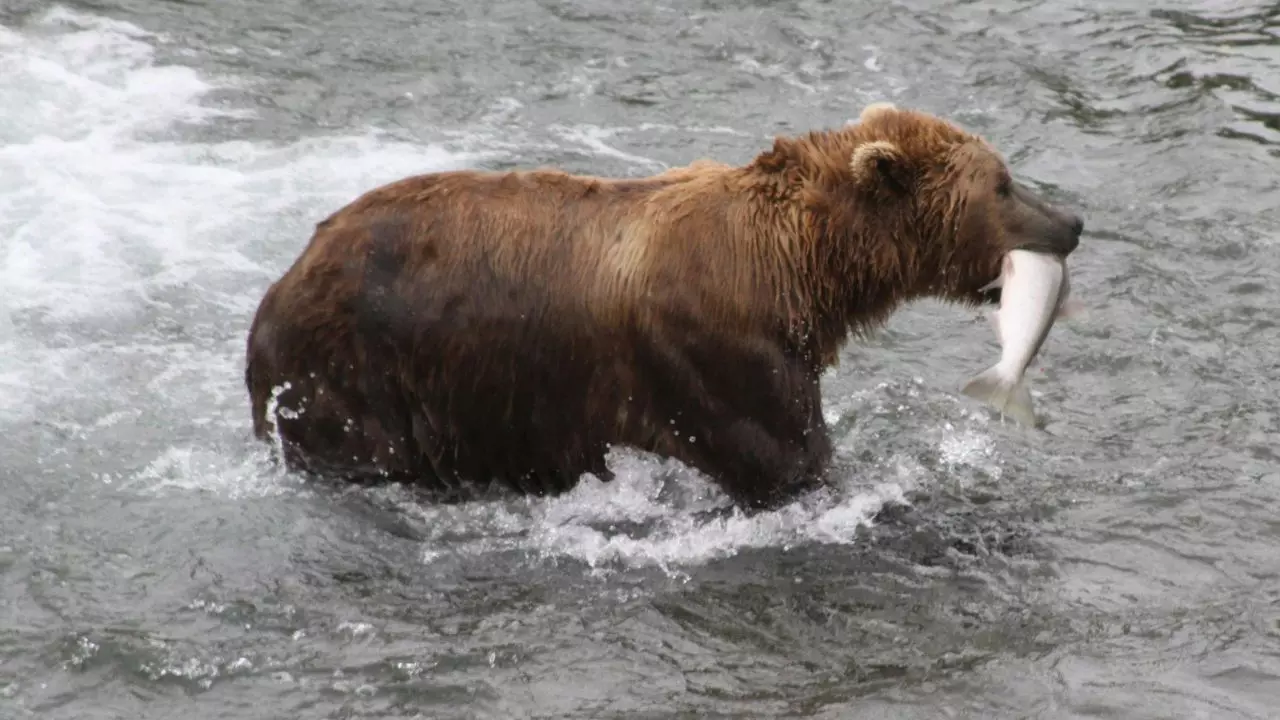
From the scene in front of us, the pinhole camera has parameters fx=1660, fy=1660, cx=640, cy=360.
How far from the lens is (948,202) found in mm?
6117

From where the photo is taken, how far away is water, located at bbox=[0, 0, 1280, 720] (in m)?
5.62

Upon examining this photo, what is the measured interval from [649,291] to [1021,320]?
A: 135 cm

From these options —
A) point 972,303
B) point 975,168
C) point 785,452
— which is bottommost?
point 785,452

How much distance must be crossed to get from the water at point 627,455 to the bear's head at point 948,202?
43.9 inches

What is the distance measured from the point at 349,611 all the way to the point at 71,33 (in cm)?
708

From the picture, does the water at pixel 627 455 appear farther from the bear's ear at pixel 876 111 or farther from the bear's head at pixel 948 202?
the bear's ear at pixel 876 111

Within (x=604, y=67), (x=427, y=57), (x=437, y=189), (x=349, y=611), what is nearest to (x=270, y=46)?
(x=427, y=57)

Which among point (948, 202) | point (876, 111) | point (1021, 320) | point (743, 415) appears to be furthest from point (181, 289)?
point (1021, 320)

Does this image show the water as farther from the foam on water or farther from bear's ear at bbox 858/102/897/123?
bear's ear at bbox 858/102/897/123

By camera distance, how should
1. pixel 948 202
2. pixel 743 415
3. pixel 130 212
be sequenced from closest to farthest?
pixel 948 202
pixel 743 415
pixel 130 212

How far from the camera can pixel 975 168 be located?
6.11 meters

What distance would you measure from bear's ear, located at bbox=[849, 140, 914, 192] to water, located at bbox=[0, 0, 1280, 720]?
1309mm

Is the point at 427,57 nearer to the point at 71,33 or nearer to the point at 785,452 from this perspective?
the point at 71,33

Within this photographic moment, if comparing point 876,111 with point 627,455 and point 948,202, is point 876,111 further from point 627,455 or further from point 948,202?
point 627,455
